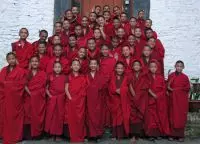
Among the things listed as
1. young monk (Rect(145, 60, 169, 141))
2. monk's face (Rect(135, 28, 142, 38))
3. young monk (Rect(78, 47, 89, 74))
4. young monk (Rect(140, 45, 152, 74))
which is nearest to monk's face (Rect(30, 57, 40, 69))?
young monk (Rect(78, 47, 89, 74))

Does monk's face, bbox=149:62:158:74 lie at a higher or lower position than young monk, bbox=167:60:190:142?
higher

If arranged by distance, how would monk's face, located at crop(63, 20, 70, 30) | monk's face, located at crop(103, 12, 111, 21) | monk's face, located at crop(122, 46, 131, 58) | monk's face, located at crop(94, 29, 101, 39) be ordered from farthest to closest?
1. monk's face, located at crop(103, 12, 111, 21)
2. monk's face, located at crop(63, 20, 70, 30)
3. monk's face, located at crop(94, 29, 101, 39)
4. monk's face, located at crop(122, 46, 131, 58)

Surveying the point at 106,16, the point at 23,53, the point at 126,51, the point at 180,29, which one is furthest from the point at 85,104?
the point at 180,29

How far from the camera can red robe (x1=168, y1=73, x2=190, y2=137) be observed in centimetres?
798

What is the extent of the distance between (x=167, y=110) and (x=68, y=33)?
2.66 meters

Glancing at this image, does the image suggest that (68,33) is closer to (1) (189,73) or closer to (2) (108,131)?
(2) (108,131)

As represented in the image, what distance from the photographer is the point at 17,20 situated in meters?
10.6

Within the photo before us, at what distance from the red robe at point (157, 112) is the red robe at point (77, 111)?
113 cm

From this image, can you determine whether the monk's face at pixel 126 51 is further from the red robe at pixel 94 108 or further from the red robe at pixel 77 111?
the red robe at pixel 77 111

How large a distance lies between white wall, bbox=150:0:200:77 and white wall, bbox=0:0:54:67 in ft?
8.54

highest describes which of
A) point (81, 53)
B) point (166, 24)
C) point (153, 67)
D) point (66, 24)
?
point (166, 24)

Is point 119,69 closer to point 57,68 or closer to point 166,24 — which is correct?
point 57,68

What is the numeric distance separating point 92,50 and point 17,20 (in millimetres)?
2851

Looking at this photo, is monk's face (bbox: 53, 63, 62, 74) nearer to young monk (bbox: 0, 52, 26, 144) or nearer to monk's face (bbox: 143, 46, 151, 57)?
young monk (bbox: 0, 52, 26, 144)
